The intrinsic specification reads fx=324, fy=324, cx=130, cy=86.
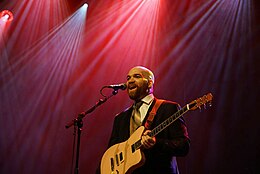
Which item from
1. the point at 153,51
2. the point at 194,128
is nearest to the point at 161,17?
the point at 153,51

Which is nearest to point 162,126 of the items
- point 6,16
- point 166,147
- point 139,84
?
point 166,147

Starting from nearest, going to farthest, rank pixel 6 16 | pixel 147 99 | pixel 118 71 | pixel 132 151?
1. pixel 132 151
2. pixel 147 99
3. pixel 118 71
4. pixel 6 16

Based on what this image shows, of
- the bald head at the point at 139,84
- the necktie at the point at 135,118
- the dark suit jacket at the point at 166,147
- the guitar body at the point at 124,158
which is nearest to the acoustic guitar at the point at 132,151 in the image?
the guitar body at the point at 124,158

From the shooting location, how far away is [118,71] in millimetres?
5441

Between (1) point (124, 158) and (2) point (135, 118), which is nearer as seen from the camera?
(1) point (124, 158)

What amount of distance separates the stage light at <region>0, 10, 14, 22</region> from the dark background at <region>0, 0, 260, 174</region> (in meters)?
0.10

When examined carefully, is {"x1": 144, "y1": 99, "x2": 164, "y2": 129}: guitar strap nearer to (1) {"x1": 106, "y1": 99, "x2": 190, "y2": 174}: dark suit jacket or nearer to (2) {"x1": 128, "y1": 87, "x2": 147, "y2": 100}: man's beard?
(1) {"x1": 106, "y1": 99, "x2": 190, "y2": 174}: dark suit jacket

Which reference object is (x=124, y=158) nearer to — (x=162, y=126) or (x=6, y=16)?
(x=162, y=126)

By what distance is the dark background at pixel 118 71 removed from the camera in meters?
4.47

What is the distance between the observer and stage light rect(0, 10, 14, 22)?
5656 millimetres

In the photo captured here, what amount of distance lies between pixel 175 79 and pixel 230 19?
129cm

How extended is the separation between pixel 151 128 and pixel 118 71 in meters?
2.64

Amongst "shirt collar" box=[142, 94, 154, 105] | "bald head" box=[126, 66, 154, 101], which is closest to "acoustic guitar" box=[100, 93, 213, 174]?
"shirt collar" box=[142, 94, 154, 105]

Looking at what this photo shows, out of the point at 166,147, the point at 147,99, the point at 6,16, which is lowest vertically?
the point at 166,147
